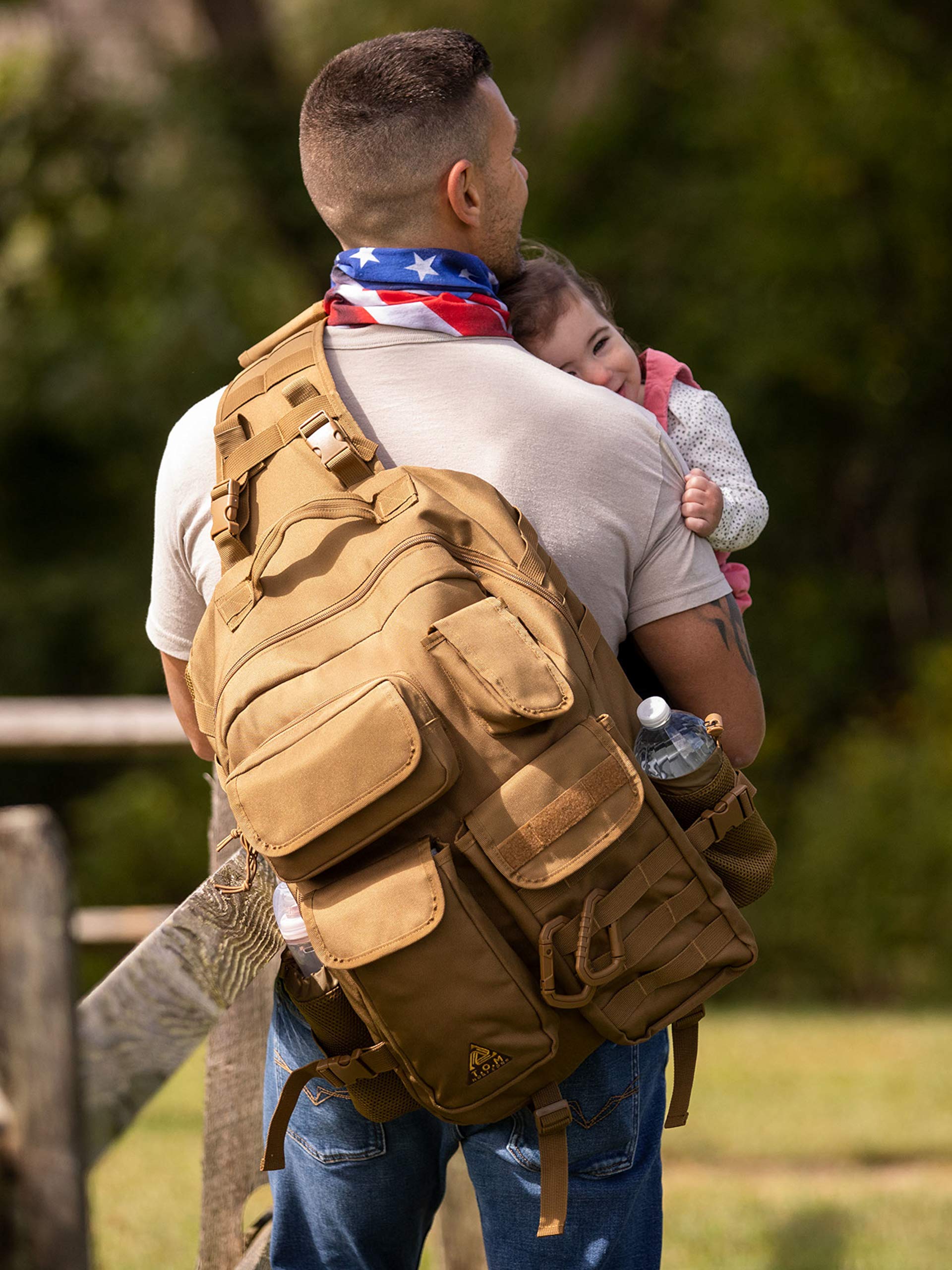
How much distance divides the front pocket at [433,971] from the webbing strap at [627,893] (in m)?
0.06

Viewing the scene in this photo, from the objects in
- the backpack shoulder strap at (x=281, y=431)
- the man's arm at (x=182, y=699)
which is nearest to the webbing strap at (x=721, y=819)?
the backpack shoulder strap at (x=281, y=431)

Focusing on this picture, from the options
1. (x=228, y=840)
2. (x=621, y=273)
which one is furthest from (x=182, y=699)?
(x=621, y=273)

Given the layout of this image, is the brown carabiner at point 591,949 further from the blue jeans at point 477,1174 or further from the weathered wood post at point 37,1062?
the weathered wood post at point 37,1062

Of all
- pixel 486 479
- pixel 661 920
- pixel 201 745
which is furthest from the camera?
pixel 201 745

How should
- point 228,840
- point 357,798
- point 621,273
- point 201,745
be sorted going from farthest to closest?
point 621,273 < point 201,745 < point 228,840 < point 357,798

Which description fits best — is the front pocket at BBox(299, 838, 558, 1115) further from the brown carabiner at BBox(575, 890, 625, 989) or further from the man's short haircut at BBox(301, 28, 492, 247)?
the man's short haircut at BBox(301, 28, 492, 247)

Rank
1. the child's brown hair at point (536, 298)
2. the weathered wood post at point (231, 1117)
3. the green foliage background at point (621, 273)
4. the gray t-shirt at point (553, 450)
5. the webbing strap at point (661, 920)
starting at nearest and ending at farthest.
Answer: the webbing strap at point (661, 920), the gray t-shirt at point (553, 450), the child's brown hair at point (536, 298), the weathered wood post at point (231, 1117), the green foliage background at point (621, 273)

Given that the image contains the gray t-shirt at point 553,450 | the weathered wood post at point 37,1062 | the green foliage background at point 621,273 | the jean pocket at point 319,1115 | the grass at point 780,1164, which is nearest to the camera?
the weathered wood post at point 37,1062

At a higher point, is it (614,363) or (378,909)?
(614,363)

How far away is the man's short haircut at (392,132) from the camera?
178cm

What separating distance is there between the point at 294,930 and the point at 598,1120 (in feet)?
1.39

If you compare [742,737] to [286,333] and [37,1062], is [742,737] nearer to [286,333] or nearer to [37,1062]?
[286,333]

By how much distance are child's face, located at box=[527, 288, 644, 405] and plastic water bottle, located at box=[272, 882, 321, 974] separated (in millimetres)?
905

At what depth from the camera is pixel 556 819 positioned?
1.47 metres
